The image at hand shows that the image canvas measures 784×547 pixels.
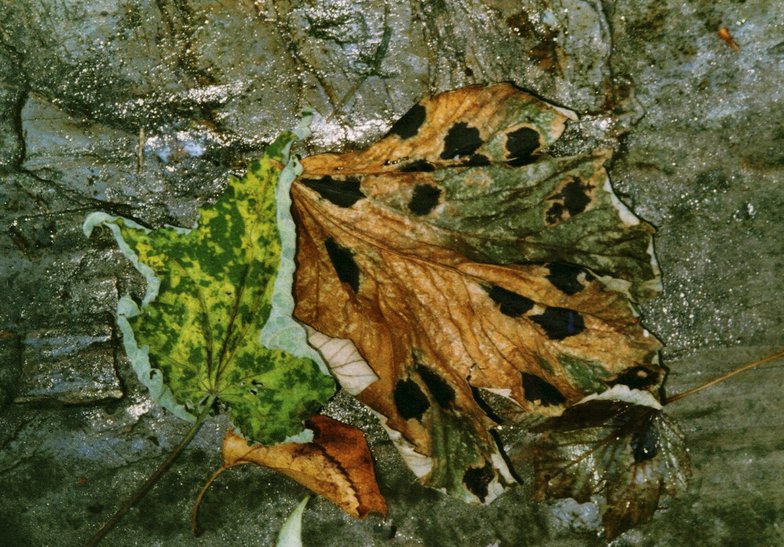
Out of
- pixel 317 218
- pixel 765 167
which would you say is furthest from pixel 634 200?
pixel 317 218

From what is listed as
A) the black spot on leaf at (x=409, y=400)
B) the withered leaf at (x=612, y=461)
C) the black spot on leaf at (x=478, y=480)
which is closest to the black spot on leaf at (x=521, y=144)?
the black spot on leaf at (x=409, y=400)

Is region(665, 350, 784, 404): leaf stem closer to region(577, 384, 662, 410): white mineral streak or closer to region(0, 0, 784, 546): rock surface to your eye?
region(0, 0, 784, 546): rock surface

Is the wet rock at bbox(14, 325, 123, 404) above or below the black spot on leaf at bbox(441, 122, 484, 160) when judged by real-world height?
below

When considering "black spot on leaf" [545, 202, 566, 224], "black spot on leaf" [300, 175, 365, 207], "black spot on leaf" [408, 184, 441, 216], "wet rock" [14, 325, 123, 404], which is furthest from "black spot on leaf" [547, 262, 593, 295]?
"wet rock" [14, 325, 123, 404]

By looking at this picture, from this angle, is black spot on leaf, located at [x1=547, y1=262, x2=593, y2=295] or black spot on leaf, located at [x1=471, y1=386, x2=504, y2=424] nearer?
black spot on leaf, located at [x1=547, y1=262, x2=593, y2=295]

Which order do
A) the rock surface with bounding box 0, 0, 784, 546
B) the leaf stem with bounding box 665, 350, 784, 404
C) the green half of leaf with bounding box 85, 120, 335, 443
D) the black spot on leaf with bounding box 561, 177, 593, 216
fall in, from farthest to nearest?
the leaf stem with bounding box 665, 350, 784, 404
the rock surface with bounding box 0, 0, 784, 546
the black spot on leaf with bounding box 561, 177, 593, 216
the green half of leaf with bounding box 85, 120, 335, 443

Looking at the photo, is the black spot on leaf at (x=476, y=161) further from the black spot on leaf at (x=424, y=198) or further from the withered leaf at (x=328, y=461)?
the withered leaf at (x=328, y=461)

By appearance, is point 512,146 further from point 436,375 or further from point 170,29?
point 170,29
